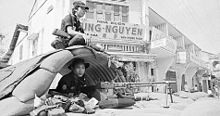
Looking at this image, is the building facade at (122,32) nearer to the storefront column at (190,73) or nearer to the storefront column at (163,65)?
the storefront column at (163,65)

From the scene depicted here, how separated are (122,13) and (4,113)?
939cm

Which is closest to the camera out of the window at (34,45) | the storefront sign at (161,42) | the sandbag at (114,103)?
the sandbag at (114,103)

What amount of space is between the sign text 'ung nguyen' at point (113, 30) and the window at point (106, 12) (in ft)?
1.63

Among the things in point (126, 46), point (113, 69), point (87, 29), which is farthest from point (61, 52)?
point (126, 46)

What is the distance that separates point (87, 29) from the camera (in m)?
9.34

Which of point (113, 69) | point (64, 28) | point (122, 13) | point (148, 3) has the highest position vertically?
point (148, 3)

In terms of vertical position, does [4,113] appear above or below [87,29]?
below

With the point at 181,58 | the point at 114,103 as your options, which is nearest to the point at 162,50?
the point at 181,58

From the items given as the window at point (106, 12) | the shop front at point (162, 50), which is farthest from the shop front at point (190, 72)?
the window at point (106, 12)

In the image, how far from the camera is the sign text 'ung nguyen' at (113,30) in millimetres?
9406

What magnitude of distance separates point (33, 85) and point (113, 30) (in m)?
7.94

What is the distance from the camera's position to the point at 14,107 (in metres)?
1.91

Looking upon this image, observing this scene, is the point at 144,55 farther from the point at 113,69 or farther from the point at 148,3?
the point at 113,69

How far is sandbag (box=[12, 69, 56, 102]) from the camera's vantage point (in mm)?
2036
